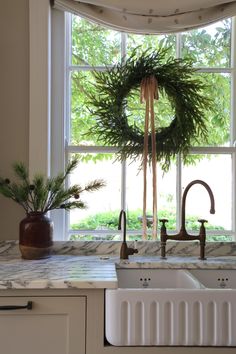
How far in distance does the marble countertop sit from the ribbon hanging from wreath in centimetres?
33

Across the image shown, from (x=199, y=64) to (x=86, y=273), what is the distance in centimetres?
145

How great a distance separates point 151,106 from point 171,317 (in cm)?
120

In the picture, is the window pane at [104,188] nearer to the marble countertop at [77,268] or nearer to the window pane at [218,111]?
the marble countertop at [77,268]

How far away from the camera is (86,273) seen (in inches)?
68.0

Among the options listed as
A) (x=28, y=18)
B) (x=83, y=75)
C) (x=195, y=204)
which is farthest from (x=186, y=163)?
(x=28, y=18)

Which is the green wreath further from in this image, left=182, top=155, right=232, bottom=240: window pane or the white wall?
the white wall

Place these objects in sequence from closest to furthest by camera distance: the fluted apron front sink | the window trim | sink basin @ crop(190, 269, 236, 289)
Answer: the fluted apron front sink → sink basin @ crop(190, 269, 236, 289) → the window trim

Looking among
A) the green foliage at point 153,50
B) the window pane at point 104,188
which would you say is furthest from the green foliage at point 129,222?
the green foliage at point 153,50

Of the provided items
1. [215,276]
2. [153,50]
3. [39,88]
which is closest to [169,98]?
[153,50]

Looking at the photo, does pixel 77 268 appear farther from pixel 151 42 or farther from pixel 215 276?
pixel 151 42

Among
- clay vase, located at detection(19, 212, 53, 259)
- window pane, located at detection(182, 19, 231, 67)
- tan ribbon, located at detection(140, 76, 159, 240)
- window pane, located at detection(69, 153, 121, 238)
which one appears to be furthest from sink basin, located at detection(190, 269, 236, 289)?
window pane, located at detection(182, 19, 231, 67)

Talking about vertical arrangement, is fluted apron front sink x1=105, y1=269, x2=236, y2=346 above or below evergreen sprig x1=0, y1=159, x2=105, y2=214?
below

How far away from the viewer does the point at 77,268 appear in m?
1.85

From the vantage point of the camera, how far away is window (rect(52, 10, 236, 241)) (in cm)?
241
